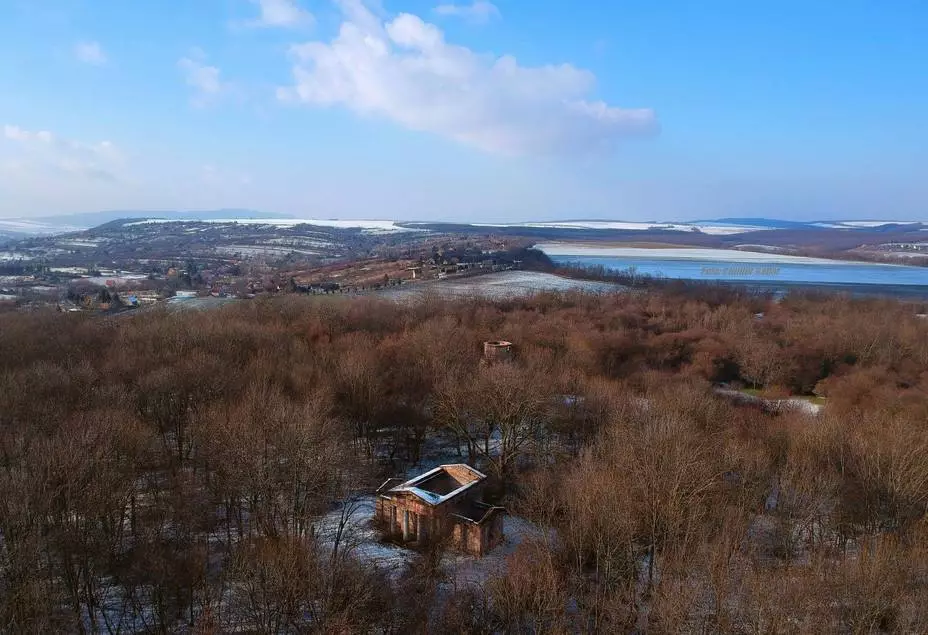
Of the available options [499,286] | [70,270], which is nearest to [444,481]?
[499,286]

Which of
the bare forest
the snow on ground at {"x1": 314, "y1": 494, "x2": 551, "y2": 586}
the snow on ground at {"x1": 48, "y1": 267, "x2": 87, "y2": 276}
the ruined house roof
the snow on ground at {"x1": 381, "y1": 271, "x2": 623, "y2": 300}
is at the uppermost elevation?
the snow on ground at {"x1": 48, "y1": 267, "x2": 87, "y2": 276}

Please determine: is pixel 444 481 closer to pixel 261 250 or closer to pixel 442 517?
pixel 442 517

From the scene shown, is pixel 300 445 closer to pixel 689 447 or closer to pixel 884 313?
pixel 689 447

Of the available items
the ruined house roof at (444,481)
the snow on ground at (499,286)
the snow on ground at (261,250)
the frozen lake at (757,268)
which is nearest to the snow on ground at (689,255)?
the frozen lake at (757,268)

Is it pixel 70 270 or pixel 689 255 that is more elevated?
pixel 689 255

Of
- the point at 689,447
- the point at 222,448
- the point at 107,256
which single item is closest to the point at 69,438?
the point at 222,448

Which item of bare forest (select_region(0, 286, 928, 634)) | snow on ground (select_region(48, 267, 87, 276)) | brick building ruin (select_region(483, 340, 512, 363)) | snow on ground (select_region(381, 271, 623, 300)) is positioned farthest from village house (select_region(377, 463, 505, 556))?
snow on ground (select_region(48, 267, 87, 276))

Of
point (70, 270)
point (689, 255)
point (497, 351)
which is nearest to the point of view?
point (497, 351)

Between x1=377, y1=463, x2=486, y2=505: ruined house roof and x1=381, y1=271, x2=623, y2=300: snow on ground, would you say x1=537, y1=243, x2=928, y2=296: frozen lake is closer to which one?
x1=381, y1=271, x2=623, y2=300: snow on ground
